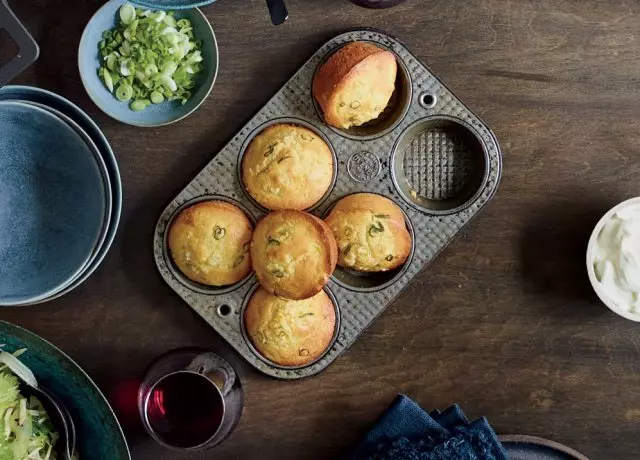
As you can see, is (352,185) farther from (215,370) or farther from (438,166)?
(215,370)

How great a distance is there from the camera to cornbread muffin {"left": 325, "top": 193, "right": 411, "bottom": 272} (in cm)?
140

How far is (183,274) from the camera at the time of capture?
4.79 feet

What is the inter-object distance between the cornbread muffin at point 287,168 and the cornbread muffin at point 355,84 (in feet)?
0.24

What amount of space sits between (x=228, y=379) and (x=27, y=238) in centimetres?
50

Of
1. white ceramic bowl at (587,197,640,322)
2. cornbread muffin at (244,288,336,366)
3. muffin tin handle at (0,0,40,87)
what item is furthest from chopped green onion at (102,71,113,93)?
white ceramic bowl at (587,197,640,322)

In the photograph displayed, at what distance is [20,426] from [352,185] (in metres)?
0.80

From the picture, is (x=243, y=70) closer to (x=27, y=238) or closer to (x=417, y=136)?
(x=417, y=136)

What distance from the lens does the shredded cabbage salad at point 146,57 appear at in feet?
4.68

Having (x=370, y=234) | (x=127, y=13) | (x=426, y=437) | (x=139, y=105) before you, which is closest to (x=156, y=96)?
(x=139, y=105)

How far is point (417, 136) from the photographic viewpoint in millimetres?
1520

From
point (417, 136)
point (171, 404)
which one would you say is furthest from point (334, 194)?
point (171, 404)

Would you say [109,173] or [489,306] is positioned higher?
[109,173]

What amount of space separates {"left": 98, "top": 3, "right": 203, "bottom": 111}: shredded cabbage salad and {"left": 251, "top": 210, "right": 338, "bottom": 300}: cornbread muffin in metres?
0.37

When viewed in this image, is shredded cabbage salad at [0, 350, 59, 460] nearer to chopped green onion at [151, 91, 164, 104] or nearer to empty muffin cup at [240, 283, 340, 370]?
empty muffin cup at [240, 283, 340, 370]
